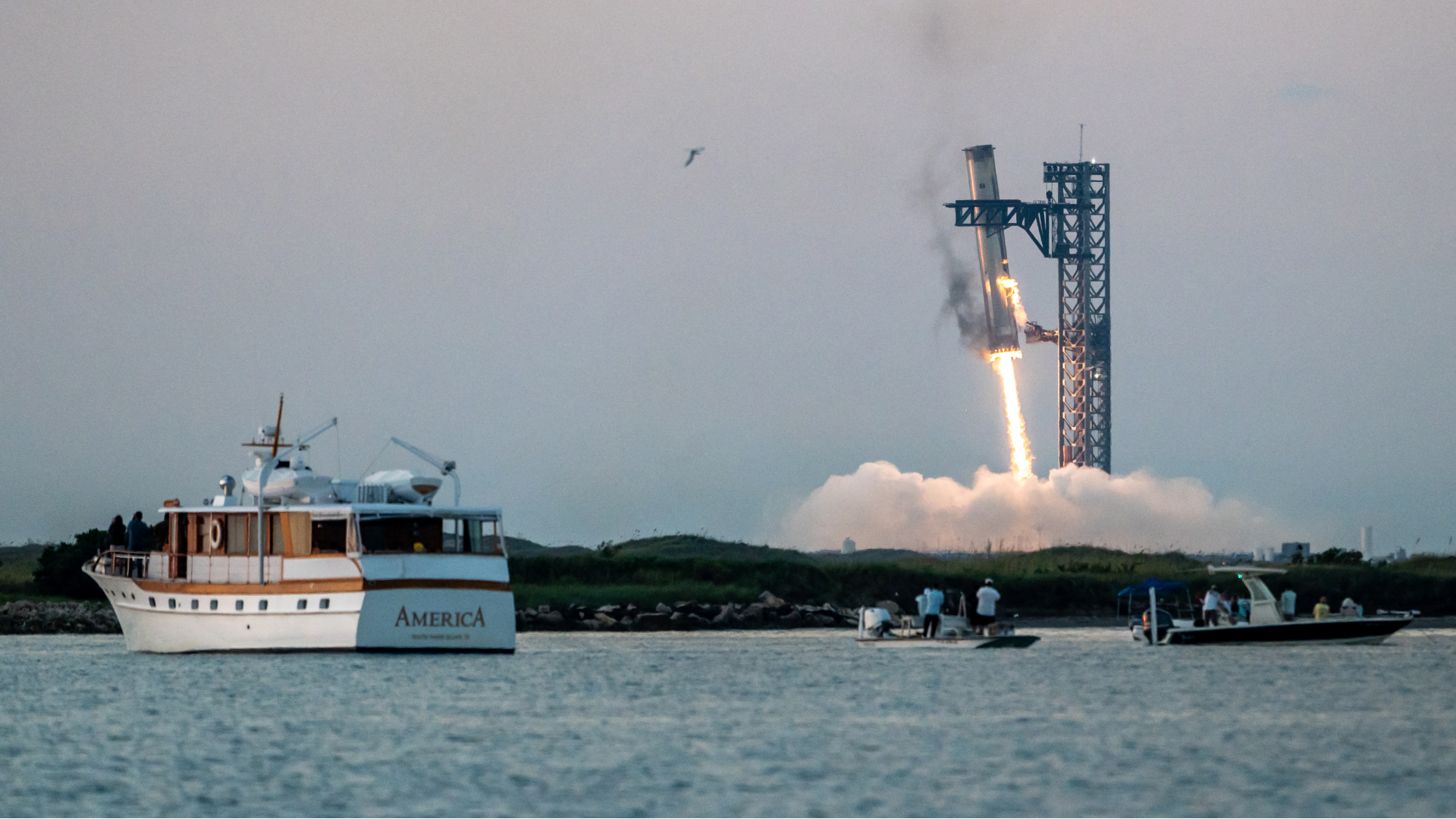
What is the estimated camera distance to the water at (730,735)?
27.8m

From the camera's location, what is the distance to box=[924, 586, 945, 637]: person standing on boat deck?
61.0m

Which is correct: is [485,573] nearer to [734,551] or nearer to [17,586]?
[17,586]

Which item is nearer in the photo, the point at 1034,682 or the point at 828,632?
the point at 1034,682

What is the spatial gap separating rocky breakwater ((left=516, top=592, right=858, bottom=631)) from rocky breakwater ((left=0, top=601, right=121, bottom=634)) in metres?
15.7

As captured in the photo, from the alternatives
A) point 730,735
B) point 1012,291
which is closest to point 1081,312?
point 1012,291

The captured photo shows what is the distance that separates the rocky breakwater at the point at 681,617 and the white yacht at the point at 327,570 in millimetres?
21269

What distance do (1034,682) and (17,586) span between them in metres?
53.0

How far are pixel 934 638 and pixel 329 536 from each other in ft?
62.2

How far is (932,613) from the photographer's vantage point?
200ft

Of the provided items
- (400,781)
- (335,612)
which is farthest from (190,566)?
Result: (400,781)

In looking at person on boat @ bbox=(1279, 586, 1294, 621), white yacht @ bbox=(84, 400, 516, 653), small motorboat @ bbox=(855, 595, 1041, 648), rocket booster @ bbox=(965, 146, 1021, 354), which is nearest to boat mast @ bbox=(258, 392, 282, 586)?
white yacht @ bbox=(84, 400, 516, 653)

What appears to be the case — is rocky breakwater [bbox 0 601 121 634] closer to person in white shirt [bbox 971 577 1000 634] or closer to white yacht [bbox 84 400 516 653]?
white yacht [bbox 84 400 516 653]

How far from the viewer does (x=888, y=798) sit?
27.7 metres

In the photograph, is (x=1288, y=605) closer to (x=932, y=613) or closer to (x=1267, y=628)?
(x=1267, y=628)
